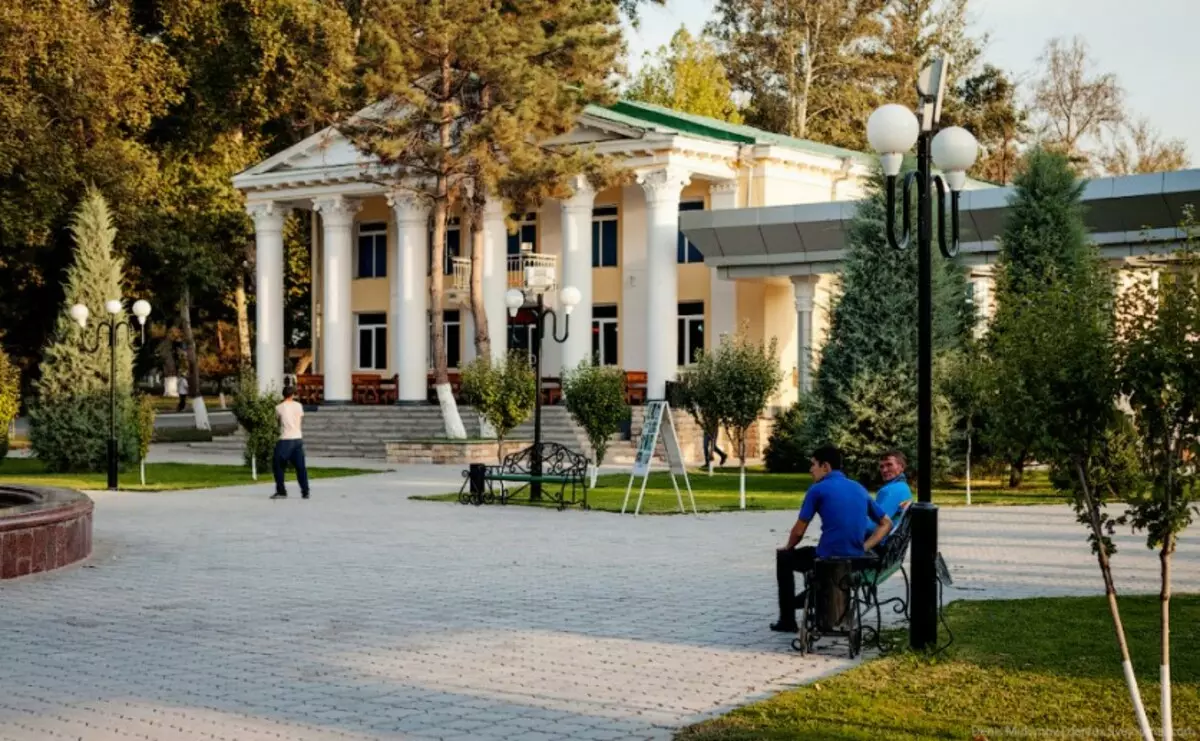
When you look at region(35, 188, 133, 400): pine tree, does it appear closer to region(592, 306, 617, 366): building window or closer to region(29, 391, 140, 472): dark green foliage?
region(29, 391, 140, 472): dark green foliage

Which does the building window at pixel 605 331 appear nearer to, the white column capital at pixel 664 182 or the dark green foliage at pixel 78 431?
the white column capital at pixel 664 182

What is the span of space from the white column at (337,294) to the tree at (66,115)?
532 centimetres

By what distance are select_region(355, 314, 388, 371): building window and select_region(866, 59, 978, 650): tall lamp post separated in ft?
120

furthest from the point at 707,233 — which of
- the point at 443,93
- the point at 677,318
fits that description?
the point at 443,93

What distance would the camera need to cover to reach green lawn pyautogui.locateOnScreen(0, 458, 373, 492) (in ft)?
86.7

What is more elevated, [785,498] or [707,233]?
[707,233]

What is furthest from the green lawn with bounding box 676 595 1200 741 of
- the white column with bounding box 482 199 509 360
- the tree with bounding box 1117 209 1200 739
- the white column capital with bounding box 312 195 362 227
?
the white column capital with bounding box 312 195 362 227

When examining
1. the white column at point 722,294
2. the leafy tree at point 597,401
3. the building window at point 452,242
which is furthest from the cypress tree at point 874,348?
the building window at point 452,242

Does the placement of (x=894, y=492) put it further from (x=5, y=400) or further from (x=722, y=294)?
(x=722, y=294)

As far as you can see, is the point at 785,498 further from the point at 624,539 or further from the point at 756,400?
the point at 624,539

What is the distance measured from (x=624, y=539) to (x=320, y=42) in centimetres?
2869

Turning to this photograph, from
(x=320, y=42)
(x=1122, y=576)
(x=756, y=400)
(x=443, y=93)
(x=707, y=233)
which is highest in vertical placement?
(x=320, y=42)

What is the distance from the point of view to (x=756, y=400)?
22.0 m

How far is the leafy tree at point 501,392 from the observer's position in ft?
84.0
